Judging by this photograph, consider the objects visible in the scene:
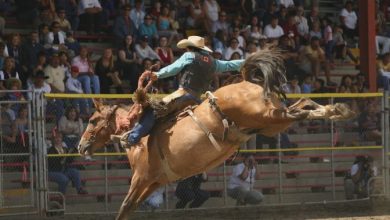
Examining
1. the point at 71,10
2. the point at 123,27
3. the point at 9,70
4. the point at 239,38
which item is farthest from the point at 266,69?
the point at 239,38

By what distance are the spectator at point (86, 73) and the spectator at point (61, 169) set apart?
2462 mm

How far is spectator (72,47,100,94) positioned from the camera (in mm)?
17188

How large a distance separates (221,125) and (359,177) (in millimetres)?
6211

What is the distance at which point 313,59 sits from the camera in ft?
68.1

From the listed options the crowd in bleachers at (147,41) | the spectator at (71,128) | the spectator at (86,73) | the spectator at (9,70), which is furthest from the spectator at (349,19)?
the spectator at (71,128)

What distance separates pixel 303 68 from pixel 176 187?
615cm

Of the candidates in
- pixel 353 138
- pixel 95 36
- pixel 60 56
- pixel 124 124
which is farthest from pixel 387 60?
pixel 124 124

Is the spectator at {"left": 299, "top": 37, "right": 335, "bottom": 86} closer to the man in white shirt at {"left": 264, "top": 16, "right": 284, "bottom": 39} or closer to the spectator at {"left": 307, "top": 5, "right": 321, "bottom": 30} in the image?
the man in white shirt at {"left": 264, "top": 16, "right": 284, "bottom": 39}

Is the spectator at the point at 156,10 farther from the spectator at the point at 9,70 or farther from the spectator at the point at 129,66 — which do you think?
the spectator at the point at 9,70

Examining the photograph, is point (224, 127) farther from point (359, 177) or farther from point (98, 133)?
point (359, 177)

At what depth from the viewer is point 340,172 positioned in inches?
650

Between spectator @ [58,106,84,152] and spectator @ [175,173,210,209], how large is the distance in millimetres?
1953

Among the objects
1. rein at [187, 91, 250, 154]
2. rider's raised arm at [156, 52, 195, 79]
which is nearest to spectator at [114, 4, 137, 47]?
rider's raised arm at [156, 52, 195, 79]

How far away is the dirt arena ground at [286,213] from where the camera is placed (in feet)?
50.3
